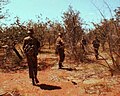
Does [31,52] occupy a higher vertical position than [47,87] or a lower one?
higher

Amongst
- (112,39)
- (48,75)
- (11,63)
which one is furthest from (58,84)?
(11,63)

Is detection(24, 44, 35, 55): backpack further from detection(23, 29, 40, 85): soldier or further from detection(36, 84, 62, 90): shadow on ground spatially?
detection(36, 84, 62, 90): shadow on ground

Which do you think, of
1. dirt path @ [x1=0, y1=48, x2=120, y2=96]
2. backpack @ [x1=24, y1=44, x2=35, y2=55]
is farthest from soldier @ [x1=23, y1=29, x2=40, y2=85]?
dirt path @ [x1=0, y1=48, x2=120, y2=96]

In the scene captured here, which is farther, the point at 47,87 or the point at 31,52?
the point at 31,52

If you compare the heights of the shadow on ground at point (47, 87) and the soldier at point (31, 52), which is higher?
Answer: the soldier at point (31, 52)

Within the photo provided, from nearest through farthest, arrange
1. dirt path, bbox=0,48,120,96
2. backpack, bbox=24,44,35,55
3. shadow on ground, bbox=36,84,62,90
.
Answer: dirt path, bbox=0,48,120,96 < shadow on ground, bbox=36,84,62,90 < backpack, bbox=24,44,35,55

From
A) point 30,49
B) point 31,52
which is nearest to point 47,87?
point 31,52

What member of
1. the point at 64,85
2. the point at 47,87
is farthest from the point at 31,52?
the point at 64,85

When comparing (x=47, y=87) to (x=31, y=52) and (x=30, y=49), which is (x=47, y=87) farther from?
(x=30, y=49)

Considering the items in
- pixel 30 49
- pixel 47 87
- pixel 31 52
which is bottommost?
pixel 47 87

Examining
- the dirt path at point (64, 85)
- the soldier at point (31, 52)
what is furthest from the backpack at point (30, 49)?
the dirt path at point (64, 85)

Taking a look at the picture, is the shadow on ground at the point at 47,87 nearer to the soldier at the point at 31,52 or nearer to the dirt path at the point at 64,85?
the dirt path at the point at 64,85

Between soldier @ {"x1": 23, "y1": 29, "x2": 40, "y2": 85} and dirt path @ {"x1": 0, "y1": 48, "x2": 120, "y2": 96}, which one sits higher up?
soldier @ {"x1": 23, "y1": 29, "x2": 40, "y2": 85}

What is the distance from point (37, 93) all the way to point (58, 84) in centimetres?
169
